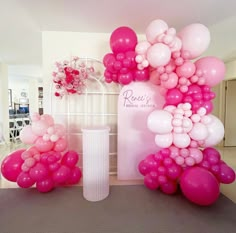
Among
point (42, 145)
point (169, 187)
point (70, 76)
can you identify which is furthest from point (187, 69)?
point (42, 145)

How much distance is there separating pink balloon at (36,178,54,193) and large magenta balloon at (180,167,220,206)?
4.96 feet

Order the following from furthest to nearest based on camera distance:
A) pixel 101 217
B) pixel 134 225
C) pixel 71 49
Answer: pixel 71 49 → pixel 101 217 → pixel 134 225

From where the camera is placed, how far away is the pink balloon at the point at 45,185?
1896 mm

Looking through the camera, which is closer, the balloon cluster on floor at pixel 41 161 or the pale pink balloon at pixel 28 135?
the balloon cluster on floor at pixel 41 161

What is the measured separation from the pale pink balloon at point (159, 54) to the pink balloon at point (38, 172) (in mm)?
1722

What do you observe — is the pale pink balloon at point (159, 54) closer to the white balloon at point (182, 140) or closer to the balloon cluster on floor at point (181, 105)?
the balloon cluster on floor at point (181, 105)

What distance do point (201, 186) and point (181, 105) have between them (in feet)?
2.70

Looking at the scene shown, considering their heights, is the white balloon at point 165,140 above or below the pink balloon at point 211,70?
below

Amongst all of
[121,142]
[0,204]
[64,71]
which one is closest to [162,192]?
[121,142]

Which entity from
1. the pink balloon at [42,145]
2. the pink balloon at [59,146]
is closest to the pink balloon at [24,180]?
the pink balloon at [42,145]

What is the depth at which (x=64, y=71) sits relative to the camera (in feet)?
7.38

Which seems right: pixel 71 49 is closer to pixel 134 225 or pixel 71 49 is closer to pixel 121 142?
pixel 121 142

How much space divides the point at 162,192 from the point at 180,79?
1368 mm

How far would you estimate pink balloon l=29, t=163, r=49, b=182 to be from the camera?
183 centimetres
